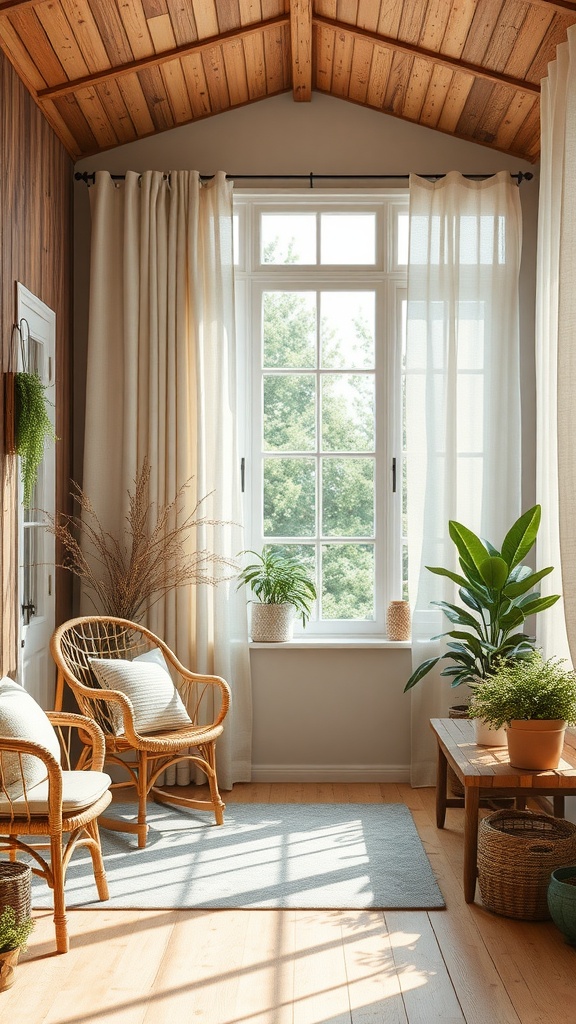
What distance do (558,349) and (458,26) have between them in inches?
58.0

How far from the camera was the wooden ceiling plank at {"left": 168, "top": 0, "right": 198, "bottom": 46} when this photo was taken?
3.91 metres

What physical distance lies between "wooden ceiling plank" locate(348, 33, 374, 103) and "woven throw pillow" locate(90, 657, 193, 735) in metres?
2.91

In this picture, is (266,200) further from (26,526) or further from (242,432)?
(26,526)

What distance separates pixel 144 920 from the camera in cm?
309

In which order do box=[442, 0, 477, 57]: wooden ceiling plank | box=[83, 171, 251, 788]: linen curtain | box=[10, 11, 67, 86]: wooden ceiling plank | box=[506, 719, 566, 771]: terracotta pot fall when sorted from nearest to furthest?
1. box=[506, 719, 566, 771]: terracotta pot
2. box=[10, 11, 67, 86]: wooden ceiling plank
3. box=[442, 0, 477, 57]: wooden ceiling plank
4. box=[83, 171, 251, 788]: linen curtain

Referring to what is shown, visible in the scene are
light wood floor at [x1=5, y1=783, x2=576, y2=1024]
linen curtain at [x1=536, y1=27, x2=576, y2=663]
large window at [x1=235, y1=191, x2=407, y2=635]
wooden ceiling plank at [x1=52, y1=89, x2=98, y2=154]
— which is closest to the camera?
light wood floor at [x1=5, y1=783, x2=576, y2=1024]

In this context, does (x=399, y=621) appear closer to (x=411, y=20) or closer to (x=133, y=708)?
(x=133, y=708)

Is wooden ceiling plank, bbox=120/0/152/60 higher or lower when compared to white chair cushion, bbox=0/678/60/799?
higher

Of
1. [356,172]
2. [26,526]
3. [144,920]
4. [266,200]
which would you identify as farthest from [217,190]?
[144,920]

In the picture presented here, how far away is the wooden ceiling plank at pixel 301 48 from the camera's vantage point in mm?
4059

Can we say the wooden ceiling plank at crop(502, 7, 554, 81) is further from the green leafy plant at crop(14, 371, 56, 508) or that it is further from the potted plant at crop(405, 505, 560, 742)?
the green leafy plant at crop(14, 371, 56, 508)

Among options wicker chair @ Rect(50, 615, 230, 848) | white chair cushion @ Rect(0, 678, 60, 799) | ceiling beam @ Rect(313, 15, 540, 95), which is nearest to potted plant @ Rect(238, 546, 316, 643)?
wicker chair @ Rect(50, 615, 230, 848)

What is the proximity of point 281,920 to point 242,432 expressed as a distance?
2.50 meters

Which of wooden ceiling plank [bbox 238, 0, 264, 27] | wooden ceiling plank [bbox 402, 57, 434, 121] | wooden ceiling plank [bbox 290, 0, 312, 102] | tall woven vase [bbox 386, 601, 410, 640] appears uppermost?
wooden ceiling plank [bbox 238, 0, 264, 27]
